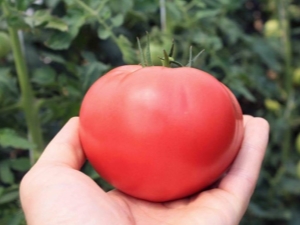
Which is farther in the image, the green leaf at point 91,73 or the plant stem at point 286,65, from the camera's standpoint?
the plant stem at point 286,65

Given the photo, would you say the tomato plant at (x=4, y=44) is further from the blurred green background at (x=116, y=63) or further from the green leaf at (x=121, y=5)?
the green leaf at (x=121, y=5)

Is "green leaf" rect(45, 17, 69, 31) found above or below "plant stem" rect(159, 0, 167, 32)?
above

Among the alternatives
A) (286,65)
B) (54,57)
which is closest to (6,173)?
(54,57)

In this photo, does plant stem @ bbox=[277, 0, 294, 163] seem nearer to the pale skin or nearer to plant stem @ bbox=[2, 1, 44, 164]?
the pale skin

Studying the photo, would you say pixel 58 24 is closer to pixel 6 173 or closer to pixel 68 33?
pixel 68 33

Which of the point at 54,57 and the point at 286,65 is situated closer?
the point at 54,57

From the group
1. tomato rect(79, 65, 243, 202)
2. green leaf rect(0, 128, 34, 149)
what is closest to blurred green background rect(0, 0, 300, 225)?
green leaf rect(0, 128, 34, 149)

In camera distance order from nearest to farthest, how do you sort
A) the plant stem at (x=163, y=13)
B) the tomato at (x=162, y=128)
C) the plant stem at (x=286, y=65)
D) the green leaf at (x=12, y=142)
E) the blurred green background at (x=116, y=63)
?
the tomato at (x=162, y=128) → the green leaf at (x=12, y=142) → the blurred green background at (x=116, y=63) → the plant stem at (x=163, y=13) → the plant stem at (x=286, y=65)

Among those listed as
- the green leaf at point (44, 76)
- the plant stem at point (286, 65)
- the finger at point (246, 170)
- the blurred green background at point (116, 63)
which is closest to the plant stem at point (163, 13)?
the blurred green background at point (116, 63)
